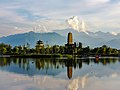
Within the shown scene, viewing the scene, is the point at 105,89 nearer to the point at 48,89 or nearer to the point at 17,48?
the point at 48,89

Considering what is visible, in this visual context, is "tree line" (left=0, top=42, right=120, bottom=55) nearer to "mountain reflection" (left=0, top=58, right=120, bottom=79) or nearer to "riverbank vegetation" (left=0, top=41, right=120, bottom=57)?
"riverbank vegetation" (left=0, top=41, right=120, bottom=57)

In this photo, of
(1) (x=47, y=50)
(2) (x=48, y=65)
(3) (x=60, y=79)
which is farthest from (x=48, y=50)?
(3) (x=60, y=79)

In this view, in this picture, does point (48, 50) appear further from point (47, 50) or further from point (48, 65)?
point (48, 65)

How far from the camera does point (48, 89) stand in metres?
35.3

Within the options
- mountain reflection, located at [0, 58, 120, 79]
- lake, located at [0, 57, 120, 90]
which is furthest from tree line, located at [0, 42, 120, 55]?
lake, located at [0, 57, 120, 90]

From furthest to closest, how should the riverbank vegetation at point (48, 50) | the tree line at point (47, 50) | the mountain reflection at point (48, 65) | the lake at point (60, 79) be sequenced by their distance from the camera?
the tree line at point (47, 50) < the riverbank vegetation at point (48, 50) < the mountain reflection at point (48, 65) < the lake at point (60, 79)

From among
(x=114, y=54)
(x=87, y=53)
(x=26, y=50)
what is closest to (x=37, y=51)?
(x=26, y=50)

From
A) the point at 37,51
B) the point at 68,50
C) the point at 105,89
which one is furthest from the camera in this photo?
the point at 68,50

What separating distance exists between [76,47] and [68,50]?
7305mm

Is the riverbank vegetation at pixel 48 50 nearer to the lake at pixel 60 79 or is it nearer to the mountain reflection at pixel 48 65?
the mountain reflection at pixel 48 65

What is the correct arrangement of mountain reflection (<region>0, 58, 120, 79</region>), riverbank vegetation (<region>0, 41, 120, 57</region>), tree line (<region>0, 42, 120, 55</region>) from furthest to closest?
1. tree line (<region>0, 42, 120, 55</region>)
2. riverbank vegetation (<region>0, 41, 120, 57</region>)
3. mountain reflection (<region>0, 58, 120, 79</region>)

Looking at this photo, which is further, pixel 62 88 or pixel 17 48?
pixel 17 48

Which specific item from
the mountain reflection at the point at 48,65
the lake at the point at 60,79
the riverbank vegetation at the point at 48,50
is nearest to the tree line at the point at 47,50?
the riverbank vegetation at the point at 48,50

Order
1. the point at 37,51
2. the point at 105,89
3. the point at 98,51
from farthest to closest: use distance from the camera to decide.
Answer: the point at 98,51 → the point at 37,51 → the point at 105,89
